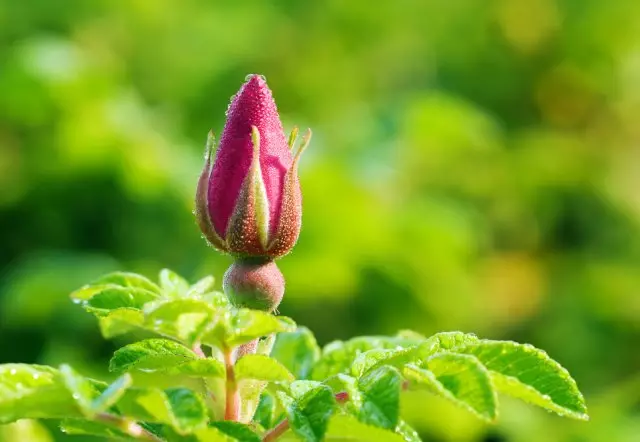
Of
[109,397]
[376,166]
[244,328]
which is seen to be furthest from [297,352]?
[376,166]

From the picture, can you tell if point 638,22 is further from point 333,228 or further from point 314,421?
point 314,421

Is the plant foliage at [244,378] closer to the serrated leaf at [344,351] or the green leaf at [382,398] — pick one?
the green leaf at [382,398]

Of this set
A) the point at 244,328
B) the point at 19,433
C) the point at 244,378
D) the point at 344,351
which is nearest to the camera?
the point at 244,328

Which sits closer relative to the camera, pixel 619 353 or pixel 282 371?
pixel 282 371

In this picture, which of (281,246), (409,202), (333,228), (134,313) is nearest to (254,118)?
(281,246)

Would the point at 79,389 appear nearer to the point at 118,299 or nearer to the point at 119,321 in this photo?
the point at 119,321
